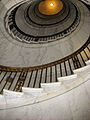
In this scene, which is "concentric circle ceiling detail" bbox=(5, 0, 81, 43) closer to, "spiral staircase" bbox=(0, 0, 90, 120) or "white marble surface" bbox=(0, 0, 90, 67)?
"white marble surface" bbox=(0, 0, 90, 67)

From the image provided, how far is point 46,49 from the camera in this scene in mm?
6219

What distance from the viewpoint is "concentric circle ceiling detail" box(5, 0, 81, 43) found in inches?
272

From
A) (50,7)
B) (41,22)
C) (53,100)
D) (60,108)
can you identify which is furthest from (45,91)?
(50,7)

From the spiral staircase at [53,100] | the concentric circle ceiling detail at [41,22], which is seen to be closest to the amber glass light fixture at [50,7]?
the concentric circle ceiling detail at [41,22]

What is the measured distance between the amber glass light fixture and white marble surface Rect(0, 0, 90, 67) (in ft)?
11.2

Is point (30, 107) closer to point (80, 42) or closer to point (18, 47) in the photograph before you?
point (18, 47)

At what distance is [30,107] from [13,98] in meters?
0.48

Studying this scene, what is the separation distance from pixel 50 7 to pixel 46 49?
4.60 m

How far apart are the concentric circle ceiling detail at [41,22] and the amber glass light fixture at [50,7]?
31 cm

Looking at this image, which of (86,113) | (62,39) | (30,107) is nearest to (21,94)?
(30,107)

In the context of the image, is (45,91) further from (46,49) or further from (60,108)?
(46,49)

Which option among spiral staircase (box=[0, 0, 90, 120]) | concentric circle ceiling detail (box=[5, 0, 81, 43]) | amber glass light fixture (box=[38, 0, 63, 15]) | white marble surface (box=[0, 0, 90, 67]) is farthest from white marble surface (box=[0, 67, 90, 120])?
amber glass light fixture (box=[38, 0, 63, 15])

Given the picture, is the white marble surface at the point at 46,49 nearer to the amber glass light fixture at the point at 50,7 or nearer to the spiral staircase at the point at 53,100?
the spiral staircase at the point at 53,100

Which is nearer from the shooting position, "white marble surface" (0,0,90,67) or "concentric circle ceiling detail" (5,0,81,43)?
"white marble surface" (0,0,90,67)
